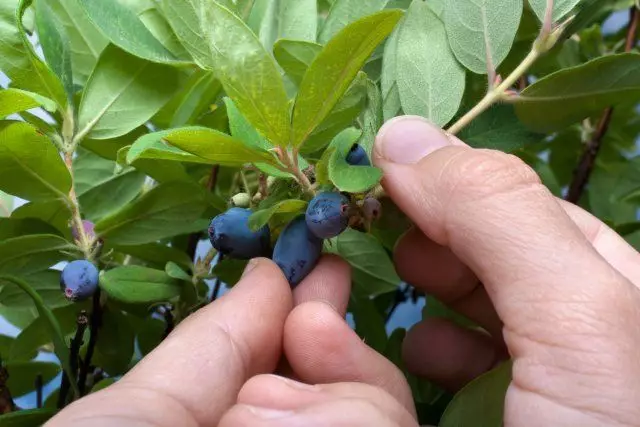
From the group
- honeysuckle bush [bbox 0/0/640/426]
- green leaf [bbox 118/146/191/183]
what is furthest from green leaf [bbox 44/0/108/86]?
green leaf [bbox 118/146/191/183]

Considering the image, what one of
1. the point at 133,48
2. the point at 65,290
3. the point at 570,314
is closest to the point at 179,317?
the point at 65,290

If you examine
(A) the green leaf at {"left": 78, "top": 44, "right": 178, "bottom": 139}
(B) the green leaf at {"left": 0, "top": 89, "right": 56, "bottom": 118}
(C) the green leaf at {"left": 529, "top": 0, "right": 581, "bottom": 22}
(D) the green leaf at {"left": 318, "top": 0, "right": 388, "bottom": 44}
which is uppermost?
(C) the green leaf at {"left": 529, "top": 0, "right": 581, "bottom": 22}

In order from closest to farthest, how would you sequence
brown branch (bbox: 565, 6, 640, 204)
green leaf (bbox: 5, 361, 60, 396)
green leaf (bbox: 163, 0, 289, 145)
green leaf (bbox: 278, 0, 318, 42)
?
green leaf (bbox: 163, 0, 289, 145)
green leaf (bbox: 278, 0, 318, 42)
green leaf (bbox: 5, 361, 60, 396)
brown branch (bbox: 565, 6, 640, 204)

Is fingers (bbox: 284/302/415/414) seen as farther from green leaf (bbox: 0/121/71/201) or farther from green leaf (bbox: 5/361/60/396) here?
→ green leaf (bbox: 5/361/60/396)

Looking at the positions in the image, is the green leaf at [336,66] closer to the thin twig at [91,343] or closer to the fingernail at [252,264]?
the fingernail at [252,264]

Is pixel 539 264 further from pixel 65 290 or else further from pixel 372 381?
pixel 65 290

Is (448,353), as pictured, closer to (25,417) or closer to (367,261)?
(367,261)
